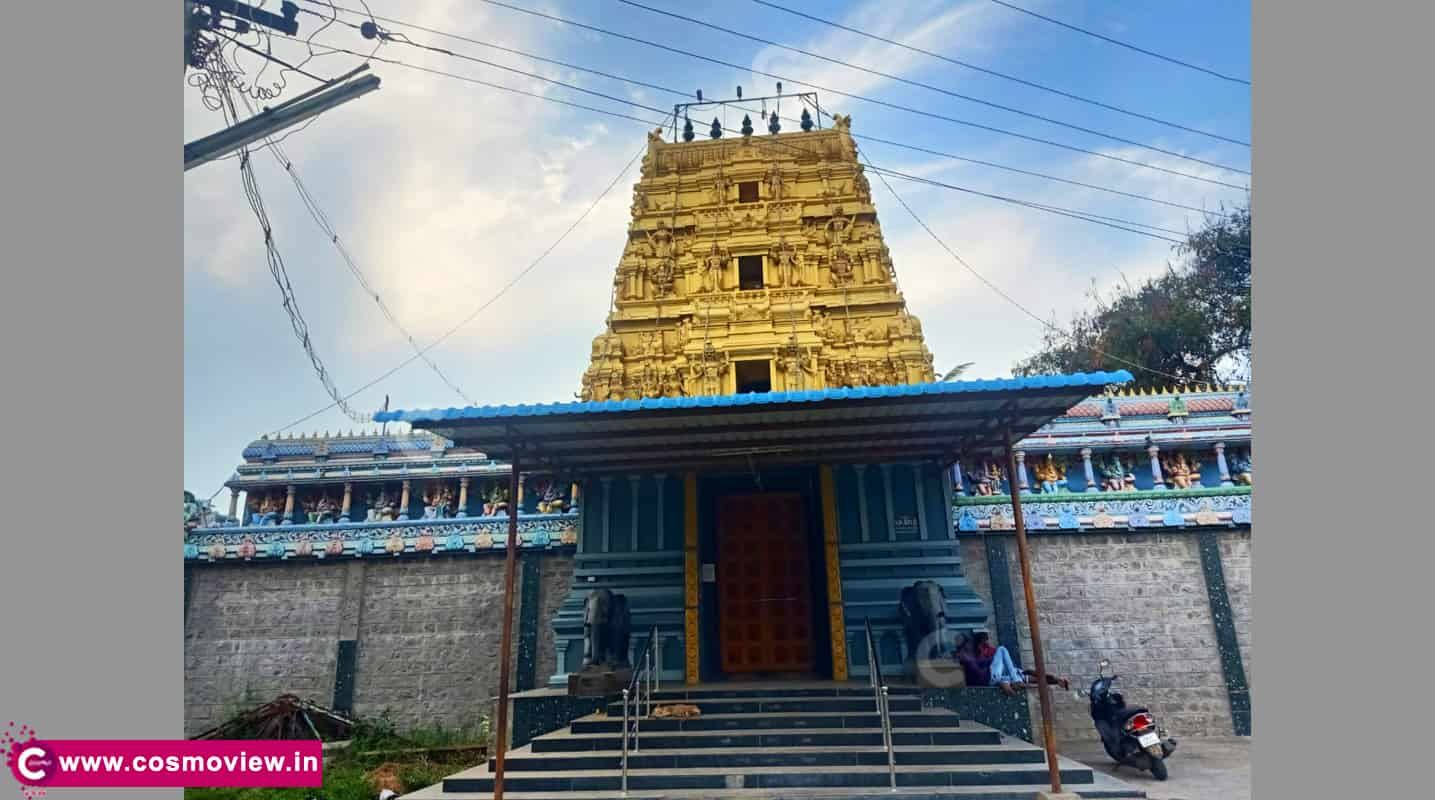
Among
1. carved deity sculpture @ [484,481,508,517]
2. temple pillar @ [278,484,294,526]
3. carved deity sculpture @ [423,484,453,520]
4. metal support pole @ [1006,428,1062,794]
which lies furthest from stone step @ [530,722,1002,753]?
temple pillar @ [278,484,294,526]

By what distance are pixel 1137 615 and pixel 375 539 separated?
10386mm

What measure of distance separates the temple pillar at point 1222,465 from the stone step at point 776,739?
610cm

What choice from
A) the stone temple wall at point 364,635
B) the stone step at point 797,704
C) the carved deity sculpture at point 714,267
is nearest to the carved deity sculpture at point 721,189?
the carved deity sculpture at point 714,267

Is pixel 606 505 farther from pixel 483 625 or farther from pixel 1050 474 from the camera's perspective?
pixel 1050 474

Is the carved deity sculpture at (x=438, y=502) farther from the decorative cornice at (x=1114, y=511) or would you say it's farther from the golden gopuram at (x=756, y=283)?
the decorative cornice at (x=1114, y=511)

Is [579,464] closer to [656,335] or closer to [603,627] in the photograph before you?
[603,627]

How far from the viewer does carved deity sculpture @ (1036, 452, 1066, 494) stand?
427 inches

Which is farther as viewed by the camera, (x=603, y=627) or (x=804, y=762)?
(x=603, y=627)

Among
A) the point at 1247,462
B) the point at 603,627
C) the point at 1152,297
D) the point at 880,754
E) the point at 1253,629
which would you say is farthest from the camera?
the point at 1152,297

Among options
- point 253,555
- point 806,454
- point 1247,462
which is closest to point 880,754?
point 806,454

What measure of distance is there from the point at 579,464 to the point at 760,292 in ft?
17.3

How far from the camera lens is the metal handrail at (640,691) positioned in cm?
650

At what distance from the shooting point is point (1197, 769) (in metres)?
7.88

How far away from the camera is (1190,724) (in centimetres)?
971
